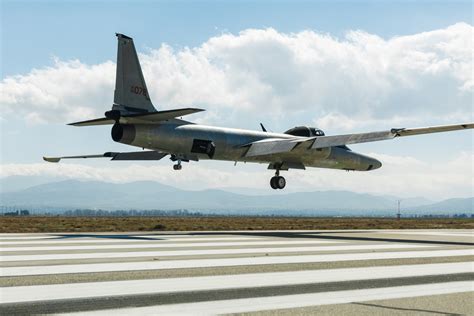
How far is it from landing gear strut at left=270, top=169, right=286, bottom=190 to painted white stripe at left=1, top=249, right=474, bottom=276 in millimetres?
19782

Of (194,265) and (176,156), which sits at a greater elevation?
(176,156)

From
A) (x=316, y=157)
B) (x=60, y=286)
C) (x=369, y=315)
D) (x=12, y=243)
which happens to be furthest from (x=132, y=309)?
(x=316, y=157)

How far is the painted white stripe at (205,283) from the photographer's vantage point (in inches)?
358

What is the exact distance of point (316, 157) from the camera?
123ft

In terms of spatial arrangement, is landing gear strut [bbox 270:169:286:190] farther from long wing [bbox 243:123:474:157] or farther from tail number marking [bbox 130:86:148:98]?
tail number marking [bbox 130:86:148:98]

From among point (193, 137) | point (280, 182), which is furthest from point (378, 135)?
point (193, 137)

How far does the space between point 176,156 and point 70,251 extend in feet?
52.3

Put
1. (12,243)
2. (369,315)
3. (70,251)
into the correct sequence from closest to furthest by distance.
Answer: (369,315) → (70,251) → (12,243)

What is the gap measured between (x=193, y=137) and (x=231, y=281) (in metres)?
20.9

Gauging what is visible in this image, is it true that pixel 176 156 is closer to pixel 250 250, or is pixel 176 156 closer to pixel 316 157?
pixel 316 157

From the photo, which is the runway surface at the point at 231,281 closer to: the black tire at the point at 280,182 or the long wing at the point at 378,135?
the long wing at the point at 378,135

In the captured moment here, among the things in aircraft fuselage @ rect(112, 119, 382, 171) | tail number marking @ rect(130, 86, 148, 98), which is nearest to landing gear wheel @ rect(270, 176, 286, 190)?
aircraft fuselage @ rect(112, 119, 382, 171)

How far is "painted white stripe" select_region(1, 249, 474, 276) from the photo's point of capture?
38.5ft

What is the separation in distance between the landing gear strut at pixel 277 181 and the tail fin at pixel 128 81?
10618 mm
